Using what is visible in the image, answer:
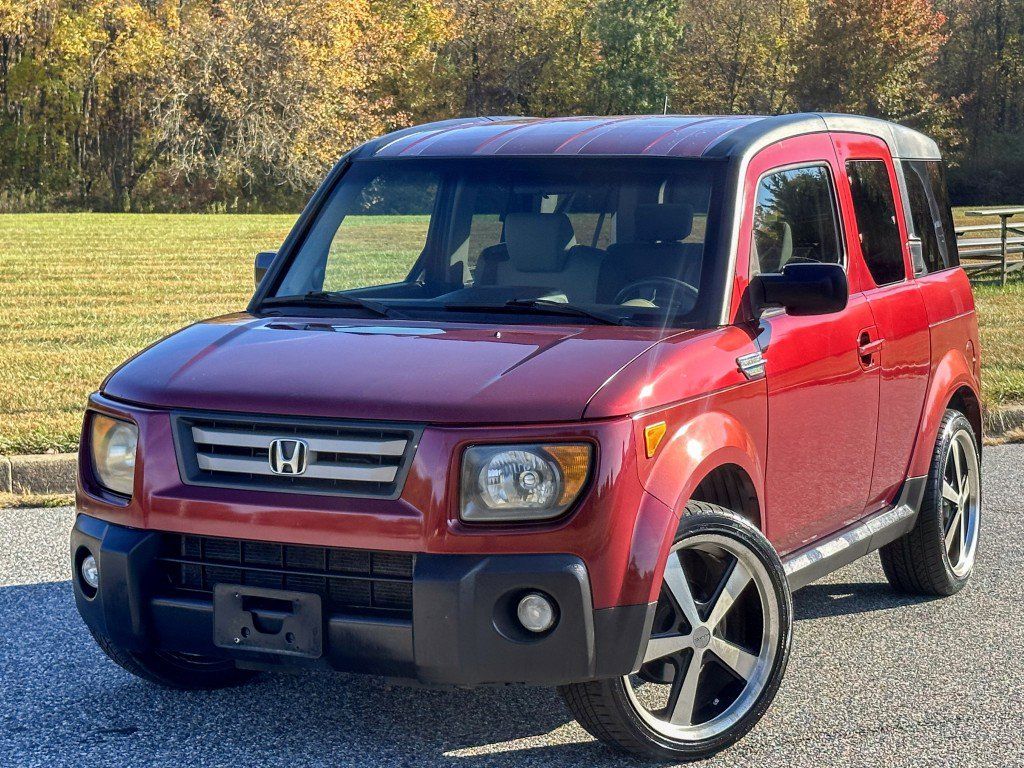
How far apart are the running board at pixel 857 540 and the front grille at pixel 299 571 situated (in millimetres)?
1460

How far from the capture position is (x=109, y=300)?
1767 centimetres

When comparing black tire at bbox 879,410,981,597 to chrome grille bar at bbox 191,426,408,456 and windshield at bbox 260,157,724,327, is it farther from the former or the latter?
chrome grille bar at bbox 191,426,408,456

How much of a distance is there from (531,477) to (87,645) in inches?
96.6

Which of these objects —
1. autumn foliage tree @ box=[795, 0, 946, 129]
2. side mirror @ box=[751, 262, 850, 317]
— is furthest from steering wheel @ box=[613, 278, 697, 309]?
autumn foliage tree @ box=[795, 0, 946, 129]

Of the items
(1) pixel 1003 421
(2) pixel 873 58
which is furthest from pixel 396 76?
(1) pixel 1003 421

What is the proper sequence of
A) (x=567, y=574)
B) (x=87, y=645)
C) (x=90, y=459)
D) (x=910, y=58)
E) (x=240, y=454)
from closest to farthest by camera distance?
(x=567, y=574) < (x=240, y=454) < (x=90, y=459) < (x=87, y=645) < (x=910, y=58)

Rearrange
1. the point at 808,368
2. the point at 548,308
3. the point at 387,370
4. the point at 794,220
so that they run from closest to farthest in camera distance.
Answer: the point at 387,370 → the point at 548,308 → the point at 808,368 → the point at 794,220

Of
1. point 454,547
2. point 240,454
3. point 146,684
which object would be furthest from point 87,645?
point 454,547

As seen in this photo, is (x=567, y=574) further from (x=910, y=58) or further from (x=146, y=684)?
(x=910, y=58)

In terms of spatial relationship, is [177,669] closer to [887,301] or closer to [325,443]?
[325,443]

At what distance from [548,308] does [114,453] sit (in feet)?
4.63

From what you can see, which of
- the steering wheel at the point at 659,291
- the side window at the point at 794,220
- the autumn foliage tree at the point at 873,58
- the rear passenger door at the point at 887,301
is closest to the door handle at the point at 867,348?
the rear passenger door at the point at 887,301

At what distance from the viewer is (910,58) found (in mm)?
65750

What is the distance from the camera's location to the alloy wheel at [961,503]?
6191mm
